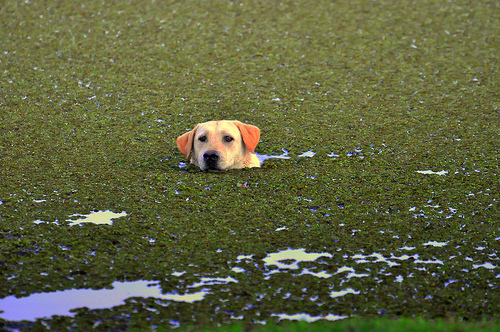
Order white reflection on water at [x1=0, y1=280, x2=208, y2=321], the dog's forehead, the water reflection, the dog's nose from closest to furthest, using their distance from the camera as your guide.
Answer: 1. white reflection on water at [x1=0, y1=280, x2=208, y2=321]
2. the dog's nose
3. the dog's forehead
4. the water reflection

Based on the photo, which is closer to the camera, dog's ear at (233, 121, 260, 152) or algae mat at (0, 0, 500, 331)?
algae mat at (0, 0, 500, 331)

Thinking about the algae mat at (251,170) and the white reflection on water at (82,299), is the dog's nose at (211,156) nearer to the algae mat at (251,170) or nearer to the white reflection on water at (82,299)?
the algae mat at (251,170)

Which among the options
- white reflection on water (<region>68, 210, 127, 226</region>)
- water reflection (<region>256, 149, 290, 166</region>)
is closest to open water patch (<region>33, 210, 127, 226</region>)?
white reflection on water (<region>68, 210, 127, 226</region>)

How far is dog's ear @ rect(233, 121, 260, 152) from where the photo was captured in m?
4.32

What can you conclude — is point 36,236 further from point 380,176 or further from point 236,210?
point 380,176

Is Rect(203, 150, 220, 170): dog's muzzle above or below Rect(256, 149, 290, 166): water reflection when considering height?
below

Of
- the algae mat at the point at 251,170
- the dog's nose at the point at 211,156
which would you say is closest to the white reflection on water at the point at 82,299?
the algae mat at the point at 251,170

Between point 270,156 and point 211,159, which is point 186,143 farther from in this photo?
point 270,156

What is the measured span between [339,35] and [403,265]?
4734mm

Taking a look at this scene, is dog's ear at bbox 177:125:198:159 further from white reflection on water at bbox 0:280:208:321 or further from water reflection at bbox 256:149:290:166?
white reflection on water at bbox 0:280:208:321

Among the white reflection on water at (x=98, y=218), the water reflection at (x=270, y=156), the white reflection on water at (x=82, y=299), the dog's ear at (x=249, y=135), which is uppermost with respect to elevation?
the dog's ear at (x=249, y=135)

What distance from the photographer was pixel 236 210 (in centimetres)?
356

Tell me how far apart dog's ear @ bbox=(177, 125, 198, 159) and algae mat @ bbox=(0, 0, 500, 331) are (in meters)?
0.13

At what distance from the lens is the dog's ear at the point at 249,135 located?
4.32 metres
